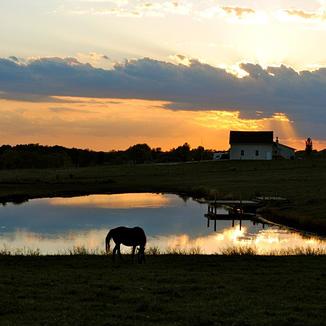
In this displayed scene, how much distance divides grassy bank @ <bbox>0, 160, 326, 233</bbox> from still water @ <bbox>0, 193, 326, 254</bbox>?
505cm

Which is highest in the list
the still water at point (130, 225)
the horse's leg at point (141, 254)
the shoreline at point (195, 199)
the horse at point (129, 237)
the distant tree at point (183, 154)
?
the distant tree at point (183, 154)

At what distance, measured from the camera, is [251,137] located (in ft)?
425

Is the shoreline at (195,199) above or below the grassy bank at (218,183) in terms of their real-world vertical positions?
below

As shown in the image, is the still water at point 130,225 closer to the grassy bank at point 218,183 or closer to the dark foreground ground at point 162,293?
the grassy bank at point 218,183

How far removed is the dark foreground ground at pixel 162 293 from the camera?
11375mm

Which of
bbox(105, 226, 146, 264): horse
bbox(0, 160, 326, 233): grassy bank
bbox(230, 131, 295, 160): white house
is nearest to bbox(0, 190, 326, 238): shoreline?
bbox(0, 160, 326, 233): grassy bank

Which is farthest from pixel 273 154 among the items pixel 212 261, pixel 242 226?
pixel 212 261

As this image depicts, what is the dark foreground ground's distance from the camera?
37.3 feet

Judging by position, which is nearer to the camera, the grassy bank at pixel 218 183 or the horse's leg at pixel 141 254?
the horse's leg at pixel 141 254

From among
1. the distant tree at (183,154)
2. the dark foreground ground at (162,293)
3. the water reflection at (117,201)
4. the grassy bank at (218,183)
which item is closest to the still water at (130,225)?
the water reflection at (117,201)

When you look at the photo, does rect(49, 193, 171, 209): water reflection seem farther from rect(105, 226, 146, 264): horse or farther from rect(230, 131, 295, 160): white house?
rect(230, 131, 295, 160): white house

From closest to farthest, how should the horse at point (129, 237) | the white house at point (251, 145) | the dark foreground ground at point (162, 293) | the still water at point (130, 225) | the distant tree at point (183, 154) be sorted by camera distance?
the dark foreground ground at point (162, 293) → the horse at point (129, 237) → the still water at point (130, 225) → the white house at point (251, 145) → the distant tree at point (183, 154)

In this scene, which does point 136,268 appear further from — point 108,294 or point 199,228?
point 199,228

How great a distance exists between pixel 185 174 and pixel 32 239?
69504mm
